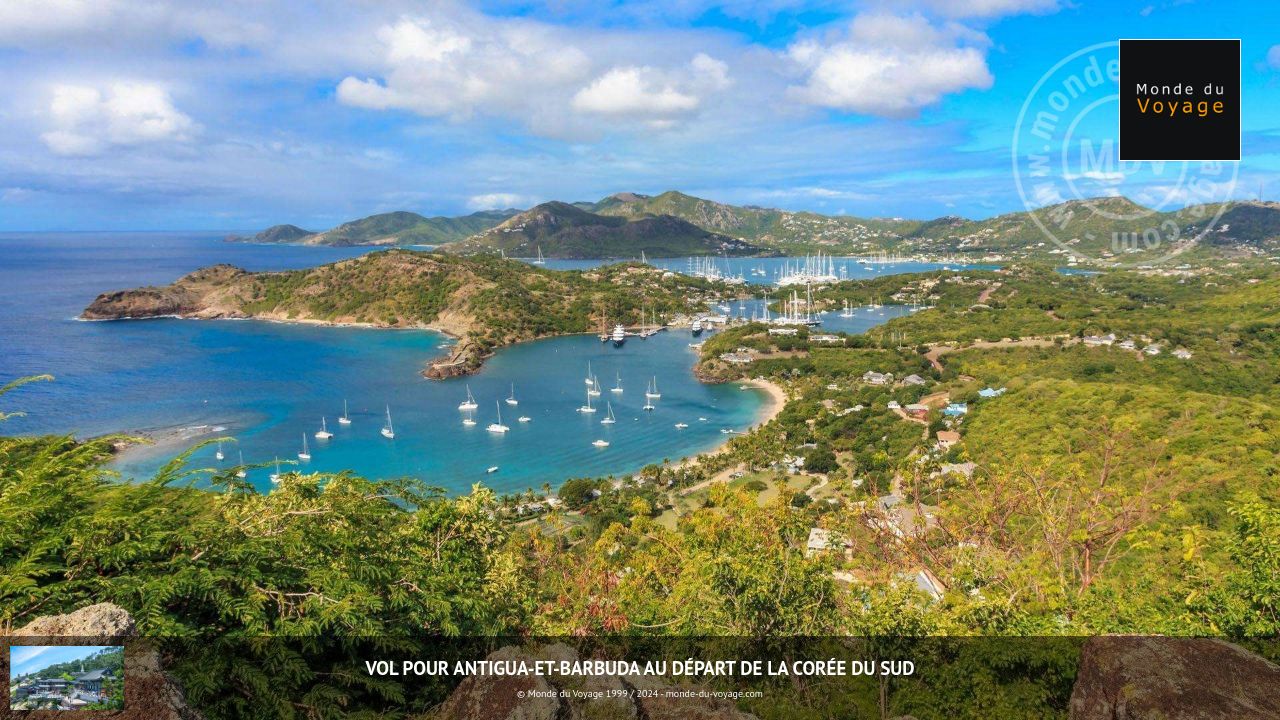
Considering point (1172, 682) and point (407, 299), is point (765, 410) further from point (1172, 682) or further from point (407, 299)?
point (407, 299)

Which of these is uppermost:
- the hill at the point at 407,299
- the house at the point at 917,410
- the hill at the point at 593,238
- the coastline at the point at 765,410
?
the hill at the point at 593,238

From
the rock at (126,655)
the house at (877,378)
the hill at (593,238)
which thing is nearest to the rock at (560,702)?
the rock at (126,655)

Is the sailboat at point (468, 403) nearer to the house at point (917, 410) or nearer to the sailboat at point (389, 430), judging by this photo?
the sailboat at point (389, 430)

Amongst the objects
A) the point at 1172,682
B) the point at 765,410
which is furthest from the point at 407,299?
the point at 1172,682

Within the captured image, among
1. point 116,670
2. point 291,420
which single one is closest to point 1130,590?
point 116,670

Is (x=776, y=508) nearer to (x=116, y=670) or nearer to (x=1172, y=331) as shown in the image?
(x=116, y=670)
